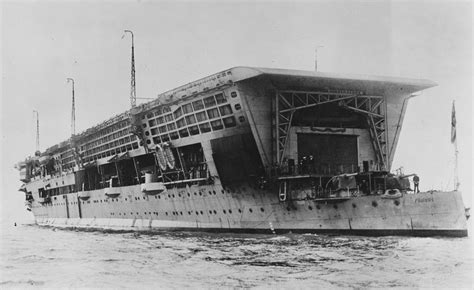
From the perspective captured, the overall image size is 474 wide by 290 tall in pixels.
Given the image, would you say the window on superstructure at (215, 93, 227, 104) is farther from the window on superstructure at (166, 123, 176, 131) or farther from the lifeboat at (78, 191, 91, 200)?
the lifeboat at (78, 191, 91, 200)

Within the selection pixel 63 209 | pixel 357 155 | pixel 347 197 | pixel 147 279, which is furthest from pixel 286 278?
pixel 63 209

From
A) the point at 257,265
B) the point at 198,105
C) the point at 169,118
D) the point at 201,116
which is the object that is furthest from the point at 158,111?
the point at 257,265

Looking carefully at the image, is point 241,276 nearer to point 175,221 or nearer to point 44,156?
point 175,221

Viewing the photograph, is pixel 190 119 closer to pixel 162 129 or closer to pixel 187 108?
A: pixel 187 108

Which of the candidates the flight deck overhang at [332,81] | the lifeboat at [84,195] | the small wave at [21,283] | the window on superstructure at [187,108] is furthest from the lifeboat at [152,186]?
the small wave at [21,283]

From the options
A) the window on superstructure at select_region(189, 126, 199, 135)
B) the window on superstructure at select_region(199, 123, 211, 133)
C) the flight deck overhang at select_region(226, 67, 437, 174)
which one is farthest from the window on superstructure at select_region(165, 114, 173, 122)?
the flight deck overhang at select_region(226, 67, 437, 174)

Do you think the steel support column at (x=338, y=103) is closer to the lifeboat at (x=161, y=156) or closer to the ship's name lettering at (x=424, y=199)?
the ship's name lettering at (x=424, y=199)
